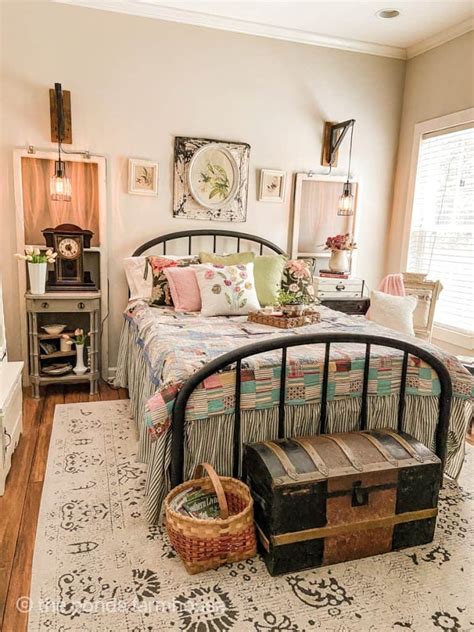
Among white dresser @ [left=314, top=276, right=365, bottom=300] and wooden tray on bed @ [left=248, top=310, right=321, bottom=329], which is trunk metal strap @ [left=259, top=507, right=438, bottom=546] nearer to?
wooden tray on bed @ [left=248, top=310, right=321, bottom=329]

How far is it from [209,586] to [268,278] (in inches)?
84.9

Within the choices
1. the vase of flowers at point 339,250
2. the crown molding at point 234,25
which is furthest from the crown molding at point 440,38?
the vase of flowers at point 339,250

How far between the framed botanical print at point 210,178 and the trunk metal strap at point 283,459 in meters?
2.39

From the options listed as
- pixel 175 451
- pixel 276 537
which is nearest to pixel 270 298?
pixel 175 451

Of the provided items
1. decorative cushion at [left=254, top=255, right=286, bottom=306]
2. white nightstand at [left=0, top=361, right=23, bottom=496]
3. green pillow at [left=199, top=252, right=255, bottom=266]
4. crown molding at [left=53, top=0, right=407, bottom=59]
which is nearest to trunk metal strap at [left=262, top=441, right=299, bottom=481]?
white nightstand at [left=0, top=361, right=23, bottom=496]

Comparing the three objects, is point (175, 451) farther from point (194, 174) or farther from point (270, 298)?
point (194, 174)

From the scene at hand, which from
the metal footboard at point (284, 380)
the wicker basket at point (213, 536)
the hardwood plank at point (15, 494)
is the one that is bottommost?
the hardwood plank at point (15, 494)

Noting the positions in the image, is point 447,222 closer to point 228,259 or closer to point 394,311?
point 394,311

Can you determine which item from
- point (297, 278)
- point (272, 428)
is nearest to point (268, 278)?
point (297, 278)

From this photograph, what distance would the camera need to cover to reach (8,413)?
7.91 ft

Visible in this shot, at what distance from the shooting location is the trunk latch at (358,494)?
1.76 meters

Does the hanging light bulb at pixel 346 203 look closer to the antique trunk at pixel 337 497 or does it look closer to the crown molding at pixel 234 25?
the crown molding at pixel 234 25

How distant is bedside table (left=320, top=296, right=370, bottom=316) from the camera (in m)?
3.88

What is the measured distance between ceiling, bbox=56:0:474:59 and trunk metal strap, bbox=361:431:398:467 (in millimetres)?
2997
